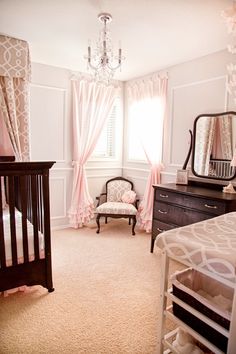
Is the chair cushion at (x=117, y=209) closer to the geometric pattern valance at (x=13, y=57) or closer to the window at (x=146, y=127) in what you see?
the window at (x=146, y=127)

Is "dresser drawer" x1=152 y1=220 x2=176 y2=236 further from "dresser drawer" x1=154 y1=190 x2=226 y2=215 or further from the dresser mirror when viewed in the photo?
the dresser mirror

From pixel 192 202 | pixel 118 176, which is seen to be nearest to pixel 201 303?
pixel 192 202

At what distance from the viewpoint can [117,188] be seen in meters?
4.13

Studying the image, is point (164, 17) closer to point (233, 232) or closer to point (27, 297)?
point (233, 232)

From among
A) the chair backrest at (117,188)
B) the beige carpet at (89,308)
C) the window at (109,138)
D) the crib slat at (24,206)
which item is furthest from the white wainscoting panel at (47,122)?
the crib slat at (24,206)

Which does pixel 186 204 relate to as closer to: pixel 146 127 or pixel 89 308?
pixel 89 308

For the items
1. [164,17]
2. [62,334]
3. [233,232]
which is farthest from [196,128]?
[62,334]

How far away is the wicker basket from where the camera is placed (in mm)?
1047

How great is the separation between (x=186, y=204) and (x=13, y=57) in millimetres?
2593

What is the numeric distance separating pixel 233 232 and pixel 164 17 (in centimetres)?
194

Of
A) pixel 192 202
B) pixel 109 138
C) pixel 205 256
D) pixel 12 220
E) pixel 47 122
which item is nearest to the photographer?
pixel 205 256

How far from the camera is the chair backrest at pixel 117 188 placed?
408 cm

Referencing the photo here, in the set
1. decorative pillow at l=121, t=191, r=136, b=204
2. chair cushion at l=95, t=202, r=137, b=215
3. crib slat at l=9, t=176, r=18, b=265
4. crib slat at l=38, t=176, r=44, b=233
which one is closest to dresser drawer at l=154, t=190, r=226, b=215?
chair cushion at l=95, t=202, r=137, b=215

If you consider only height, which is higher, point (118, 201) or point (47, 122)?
point (47, 122)
